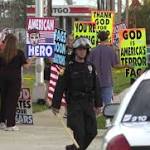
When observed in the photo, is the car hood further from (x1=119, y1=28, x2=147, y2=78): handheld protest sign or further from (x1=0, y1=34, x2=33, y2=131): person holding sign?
(x1=119, y1=28, x2=147, y2=78): handheld protest sign

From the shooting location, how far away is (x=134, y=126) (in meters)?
4.98

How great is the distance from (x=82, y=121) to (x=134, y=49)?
7.86m

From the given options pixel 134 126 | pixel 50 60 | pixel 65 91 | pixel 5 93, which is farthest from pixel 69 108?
pixel 50 60

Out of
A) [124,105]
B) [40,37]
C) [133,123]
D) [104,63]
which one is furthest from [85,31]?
[133,123]

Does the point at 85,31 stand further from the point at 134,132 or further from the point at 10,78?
the point at 134,132

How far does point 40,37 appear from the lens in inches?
622

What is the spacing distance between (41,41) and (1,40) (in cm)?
356

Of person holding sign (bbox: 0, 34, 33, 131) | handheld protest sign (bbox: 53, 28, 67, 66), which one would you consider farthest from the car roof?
handheld protest sign (bbox: 53, 28, 67, 66)

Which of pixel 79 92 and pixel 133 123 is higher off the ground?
pixel 133 123

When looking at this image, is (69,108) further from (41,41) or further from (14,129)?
(41,41)

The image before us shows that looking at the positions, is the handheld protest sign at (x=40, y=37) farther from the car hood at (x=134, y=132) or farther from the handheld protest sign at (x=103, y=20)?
the car hood at (x=134, y=132)

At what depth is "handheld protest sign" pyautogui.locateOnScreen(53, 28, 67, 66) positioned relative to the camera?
14.7 meters

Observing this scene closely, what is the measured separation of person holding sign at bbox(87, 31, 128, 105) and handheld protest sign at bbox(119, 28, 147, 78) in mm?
3514

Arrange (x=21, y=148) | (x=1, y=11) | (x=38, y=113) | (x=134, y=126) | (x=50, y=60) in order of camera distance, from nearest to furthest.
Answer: (x=134, y=126)
(x=21, y=148)
(x=38, y=113)
(x=50, y=60)
(x=1, y=11)
